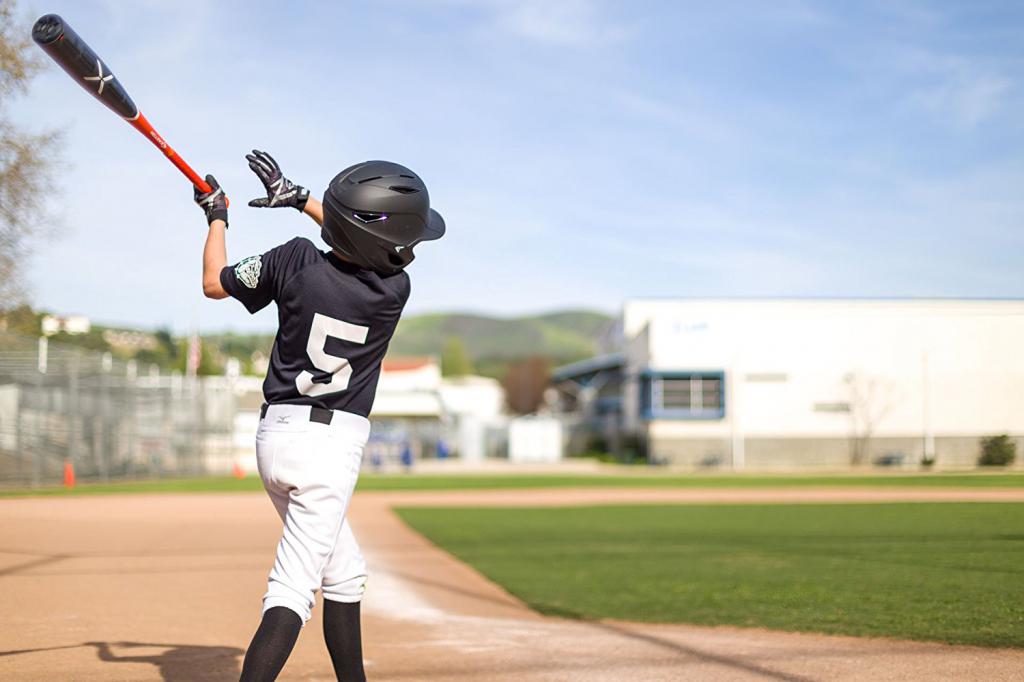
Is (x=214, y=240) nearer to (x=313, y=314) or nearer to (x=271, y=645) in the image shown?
(x=313, y=314)

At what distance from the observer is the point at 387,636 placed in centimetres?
678

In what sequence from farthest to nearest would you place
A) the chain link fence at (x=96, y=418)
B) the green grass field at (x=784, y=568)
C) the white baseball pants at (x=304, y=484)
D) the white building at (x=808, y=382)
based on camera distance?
the chain link fence at (x=96, y=418)
the white building at (x=808, y=382)
the green grass field at (x=784, y=568)
the white baseball pants at (x=304, y=484)

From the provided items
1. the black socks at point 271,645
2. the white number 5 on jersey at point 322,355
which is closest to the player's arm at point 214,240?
the white number 5 on jersey at point 322,355

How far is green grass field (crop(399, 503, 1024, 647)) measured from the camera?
7.39 m

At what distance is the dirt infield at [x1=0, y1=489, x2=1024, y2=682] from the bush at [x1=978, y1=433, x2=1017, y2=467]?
2.71 ft

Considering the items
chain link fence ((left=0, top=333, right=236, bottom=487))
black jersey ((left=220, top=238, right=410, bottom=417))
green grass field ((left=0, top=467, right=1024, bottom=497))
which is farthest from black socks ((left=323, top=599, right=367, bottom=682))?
chain link fence ((left=0, top=333, right=236, bottom=487))

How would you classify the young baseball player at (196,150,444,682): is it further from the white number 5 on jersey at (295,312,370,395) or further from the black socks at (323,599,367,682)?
the black socks at (323,599,367,682)

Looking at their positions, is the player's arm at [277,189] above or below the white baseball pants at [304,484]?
above

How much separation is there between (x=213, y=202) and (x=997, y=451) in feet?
→ 23.1

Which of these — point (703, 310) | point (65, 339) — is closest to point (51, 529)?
point (65, 339)

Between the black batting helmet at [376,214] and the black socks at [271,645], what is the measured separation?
4.21 feet

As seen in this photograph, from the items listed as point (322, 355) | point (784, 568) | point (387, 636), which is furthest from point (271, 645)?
point (784, 568)

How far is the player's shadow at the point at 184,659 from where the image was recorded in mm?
5117

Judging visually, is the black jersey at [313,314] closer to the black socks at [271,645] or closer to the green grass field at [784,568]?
the black socks at [271,645]
